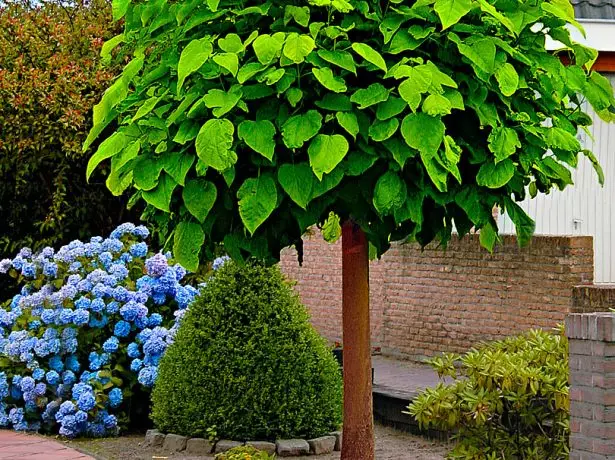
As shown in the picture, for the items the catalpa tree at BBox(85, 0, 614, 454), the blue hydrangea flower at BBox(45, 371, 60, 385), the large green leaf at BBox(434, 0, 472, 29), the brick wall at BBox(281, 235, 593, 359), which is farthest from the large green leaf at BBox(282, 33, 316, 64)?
the brick wall at BBox(281, 235, 593, 359)

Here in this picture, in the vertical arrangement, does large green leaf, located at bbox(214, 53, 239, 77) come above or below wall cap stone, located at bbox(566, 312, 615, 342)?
above

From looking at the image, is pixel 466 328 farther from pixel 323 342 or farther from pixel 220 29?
pixel 220 29

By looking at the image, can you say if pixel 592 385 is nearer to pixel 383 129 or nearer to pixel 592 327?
pixel 592 327

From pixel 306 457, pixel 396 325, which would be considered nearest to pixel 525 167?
pixel 306 457

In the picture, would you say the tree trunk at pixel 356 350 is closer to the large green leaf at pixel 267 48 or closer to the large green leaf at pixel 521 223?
the large green leaf at pixel 521 223

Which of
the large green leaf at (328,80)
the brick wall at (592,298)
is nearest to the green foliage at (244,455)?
the large green leaf at (328,80)

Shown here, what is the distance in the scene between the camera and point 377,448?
9219 mm

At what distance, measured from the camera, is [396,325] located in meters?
14.2

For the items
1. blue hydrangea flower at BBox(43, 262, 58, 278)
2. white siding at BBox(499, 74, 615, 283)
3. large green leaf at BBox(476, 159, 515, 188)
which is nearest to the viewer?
large green leaf at BBox(476, 159, 515, 188)

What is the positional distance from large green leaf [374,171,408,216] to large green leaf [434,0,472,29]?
71 cm

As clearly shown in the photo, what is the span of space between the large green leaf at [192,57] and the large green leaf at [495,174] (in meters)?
1.39

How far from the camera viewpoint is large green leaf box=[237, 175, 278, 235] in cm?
542

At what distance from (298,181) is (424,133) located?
610 millimetres

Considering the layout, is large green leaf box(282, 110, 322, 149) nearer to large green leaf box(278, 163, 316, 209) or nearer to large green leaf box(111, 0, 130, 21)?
large green leaf box(278, 163, 316, 209)
